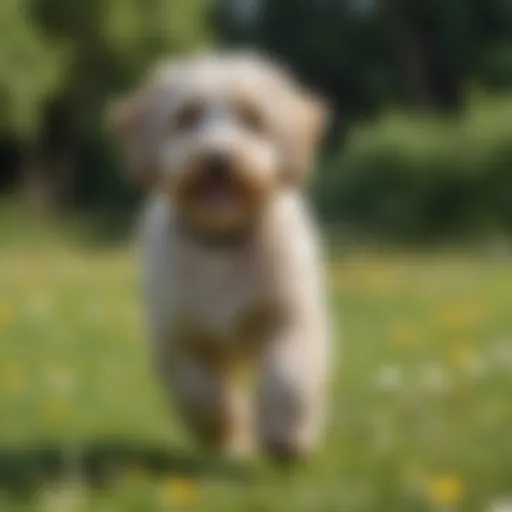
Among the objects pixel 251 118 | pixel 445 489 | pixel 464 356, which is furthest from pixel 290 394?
pixel 464 356

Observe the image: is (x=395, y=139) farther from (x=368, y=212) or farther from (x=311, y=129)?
(x=311, y=129)

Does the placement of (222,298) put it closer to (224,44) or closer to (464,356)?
(464,356)

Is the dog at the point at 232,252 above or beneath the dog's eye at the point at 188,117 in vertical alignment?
beneath

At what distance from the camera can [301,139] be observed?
4.50 metres

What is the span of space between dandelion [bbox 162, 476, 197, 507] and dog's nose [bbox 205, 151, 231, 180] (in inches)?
35.0

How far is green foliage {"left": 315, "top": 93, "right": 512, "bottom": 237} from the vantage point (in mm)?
17859

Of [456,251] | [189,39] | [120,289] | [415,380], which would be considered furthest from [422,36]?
[415,380]

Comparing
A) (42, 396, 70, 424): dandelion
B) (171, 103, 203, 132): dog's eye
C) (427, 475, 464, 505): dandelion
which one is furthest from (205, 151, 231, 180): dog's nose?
(42, 396, 70, 424): dandelion

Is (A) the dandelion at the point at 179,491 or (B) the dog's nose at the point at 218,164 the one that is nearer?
(A) the dandelion at the point at 179,491

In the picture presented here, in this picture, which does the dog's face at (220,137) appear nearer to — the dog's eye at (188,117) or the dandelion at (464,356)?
the dog's eye at (188,117)

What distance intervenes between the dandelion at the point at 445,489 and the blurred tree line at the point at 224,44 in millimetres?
16391

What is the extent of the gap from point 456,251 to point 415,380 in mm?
10385

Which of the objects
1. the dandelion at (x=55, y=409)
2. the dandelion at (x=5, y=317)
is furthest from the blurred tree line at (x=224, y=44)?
the dandelion at (x=55, y=409)

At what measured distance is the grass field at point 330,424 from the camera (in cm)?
399
